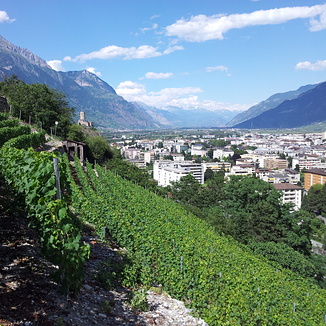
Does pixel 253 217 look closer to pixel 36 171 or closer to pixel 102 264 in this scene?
pixel 102 264

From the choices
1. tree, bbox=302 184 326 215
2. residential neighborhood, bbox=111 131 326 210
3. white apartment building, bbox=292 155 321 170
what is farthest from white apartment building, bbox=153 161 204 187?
white apartment building, bbox=292 155 321 170

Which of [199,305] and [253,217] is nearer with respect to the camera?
[199,305]

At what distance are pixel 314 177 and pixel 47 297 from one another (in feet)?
304

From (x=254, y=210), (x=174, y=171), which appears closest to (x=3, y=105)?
(x=254, y=210)

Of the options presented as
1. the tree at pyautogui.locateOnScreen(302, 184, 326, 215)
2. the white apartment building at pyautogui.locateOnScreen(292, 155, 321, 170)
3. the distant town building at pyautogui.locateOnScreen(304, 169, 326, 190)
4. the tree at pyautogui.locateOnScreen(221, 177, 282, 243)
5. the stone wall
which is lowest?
Answer: the tree at pyautogui.locateOnScreen(302, 184, 326, 215)

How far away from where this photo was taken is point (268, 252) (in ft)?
67.8

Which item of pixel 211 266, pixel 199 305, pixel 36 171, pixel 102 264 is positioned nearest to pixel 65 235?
pixel 36 171

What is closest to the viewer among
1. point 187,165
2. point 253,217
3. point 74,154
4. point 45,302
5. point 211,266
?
point 45,302

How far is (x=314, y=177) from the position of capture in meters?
87.9

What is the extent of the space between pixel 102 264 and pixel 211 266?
3383 millimetres

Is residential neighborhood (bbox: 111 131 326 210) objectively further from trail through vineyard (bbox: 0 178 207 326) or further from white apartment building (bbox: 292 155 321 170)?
trail through vineyard (bbox: 0 178 207 326)

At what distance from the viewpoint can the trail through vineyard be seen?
445cm

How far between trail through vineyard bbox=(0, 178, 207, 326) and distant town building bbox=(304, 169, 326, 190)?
85.4 metres

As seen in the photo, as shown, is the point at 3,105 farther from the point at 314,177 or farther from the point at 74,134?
the point at 314,177
